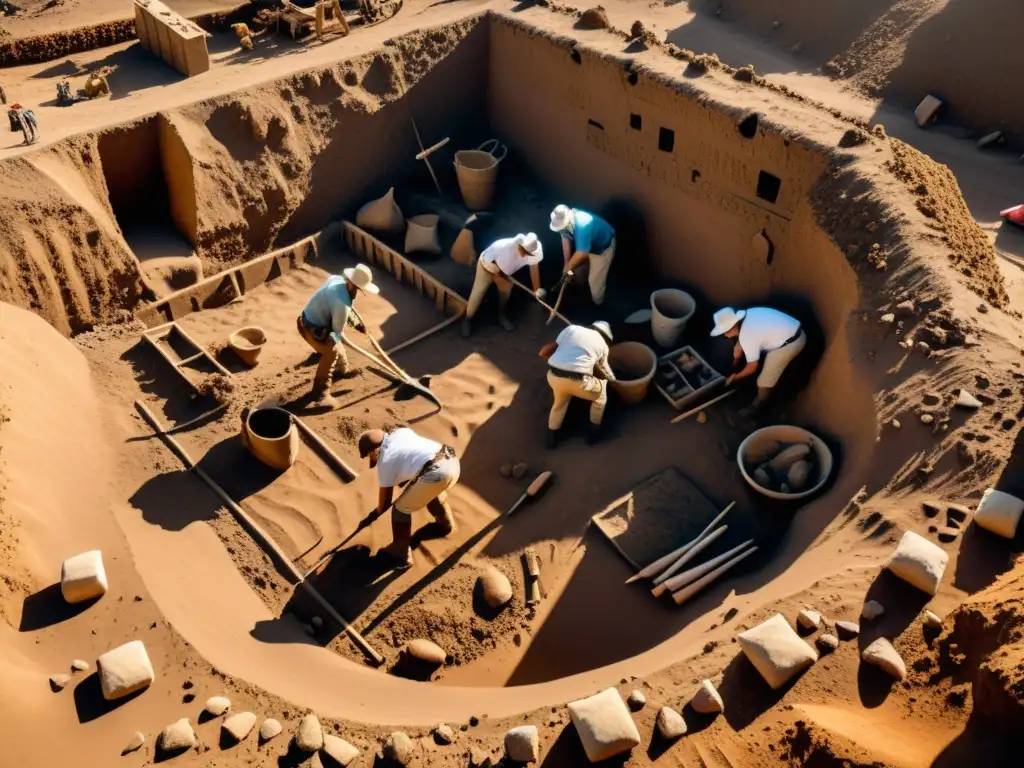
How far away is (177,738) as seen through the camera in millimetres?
4574

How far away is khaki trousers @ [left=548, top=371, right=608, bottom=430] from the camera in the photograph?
7047 millimetres

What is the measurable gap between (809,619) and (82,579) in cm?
440

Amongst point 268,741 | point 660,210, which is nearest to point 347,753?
point 268,741

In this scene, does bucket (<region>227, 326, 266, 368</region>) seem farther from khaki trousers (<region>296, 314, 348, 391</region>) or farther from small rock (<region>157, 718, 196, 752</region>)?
small rock (<region>157, 718, 196, 752</region>)

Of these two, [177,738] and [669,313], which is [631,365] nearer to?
[669,313]

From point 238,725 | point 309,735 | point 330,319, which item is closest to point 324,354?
point 330,319

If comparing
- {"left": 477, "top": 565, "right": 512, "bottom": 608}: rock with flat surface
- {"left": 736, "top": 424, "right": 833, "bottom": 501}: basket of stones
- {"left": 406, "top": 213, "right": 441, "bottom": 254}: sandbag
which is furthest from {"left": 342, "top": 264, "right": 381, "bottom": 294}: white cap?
{"left": 736, "top": 424, "right": 833, "bottom": 501}: basket of stones

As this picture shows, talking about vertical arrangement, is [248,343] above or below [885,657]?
below

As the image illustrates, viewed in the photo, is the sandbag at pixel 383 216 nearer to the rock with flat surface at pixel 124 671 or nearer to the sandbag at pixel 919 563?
the rock with flat surface at pixel 124 671

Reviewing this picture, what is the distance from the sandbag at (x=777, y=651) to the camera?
14.5 feet

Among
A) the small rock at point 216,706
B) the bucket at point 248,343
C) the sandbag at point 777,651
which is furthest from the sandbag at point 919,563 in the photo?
the bucket at point 248,343

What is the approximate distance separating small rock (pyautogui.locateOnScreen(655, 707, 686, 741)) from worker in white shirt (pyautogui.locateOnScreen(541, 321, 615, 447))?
317 centimetres

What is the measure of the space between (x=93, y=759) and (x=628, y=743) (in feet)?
9.18

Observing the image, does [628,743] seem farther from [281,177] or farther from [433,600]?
[281,177]
